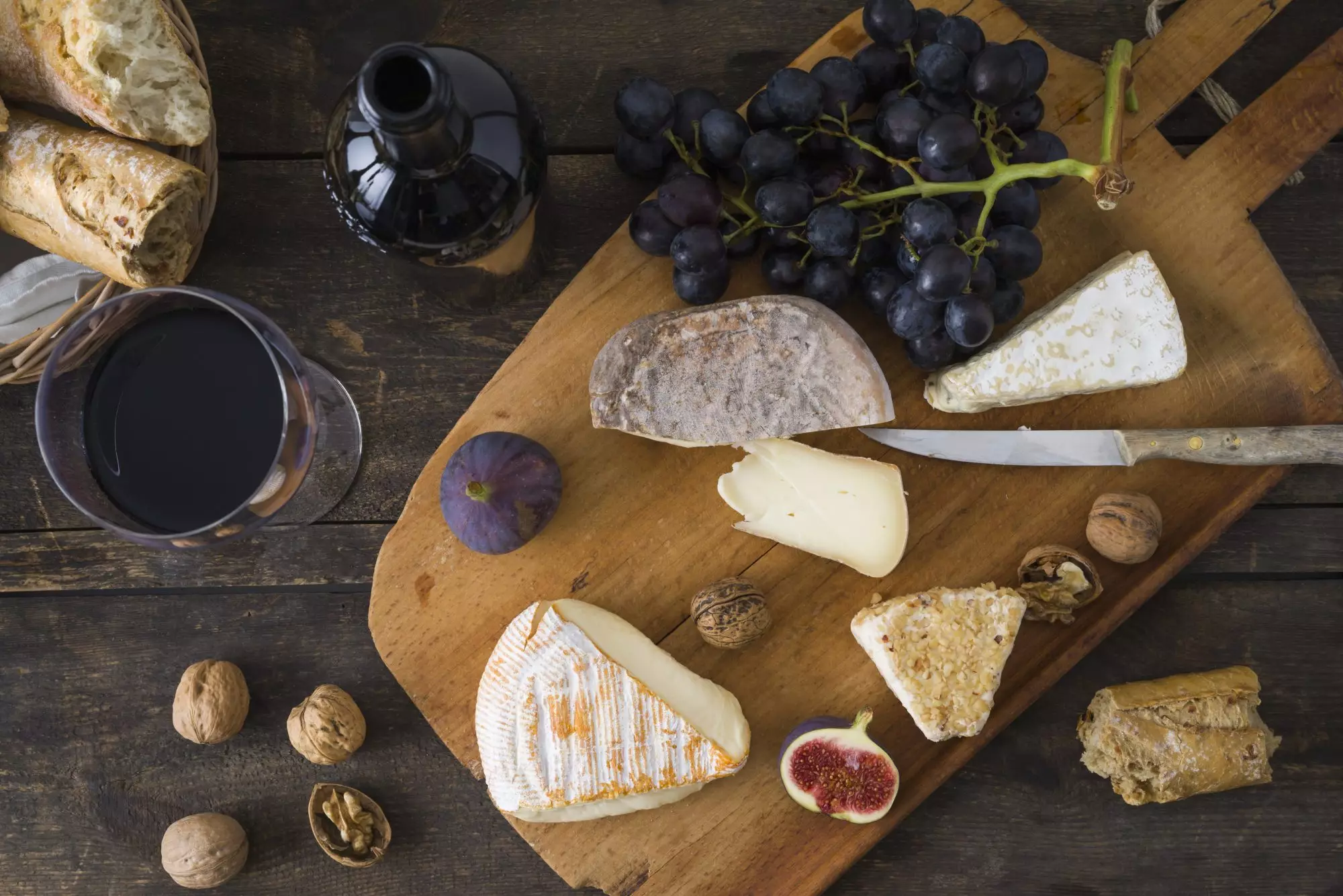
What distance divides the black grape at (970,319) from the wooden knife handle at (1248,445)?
0.36 m

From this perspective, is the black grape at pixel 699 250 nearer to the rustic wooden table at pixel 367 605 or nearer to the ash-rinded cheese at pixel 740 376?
the ash-rinded cheese at pixel 740 376

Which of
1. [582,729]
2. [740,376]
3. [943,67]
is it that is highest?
[943,67]

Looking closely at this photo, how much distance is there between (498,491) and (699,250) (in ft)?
1.54

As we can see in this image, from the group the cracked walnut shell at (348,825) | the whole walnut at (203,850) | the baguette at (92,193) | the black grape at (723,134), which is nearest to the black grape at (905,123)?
the black grape at (723,134)

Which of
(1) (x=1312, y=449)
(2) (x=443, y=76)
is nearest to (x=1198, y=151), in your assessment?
(1) (x=1312, y=449)

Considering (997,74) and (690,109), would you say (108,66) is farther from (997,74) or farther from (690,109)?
(997,74)

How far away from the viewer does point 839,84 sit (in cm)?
138

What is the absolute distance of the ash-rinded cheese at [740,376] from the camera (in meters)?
1.40

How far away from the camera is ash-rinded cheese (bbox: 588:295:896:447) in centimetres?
140

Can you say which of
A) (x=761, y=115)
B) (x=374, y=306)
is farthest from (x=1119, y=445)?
(x=374, y=306)

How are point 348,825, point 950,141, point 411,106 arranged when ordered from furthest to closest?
point 348,825, point 950,141, point 411,106

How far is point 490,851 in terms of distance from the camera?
1.64 metres

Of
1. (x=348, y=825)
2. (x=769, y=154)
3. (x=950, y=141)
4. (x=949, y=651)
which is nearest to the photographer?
(x=950, y=141)

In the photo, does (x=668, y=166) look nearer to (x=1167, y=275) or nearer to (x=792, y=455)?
(x=792, y=455)
